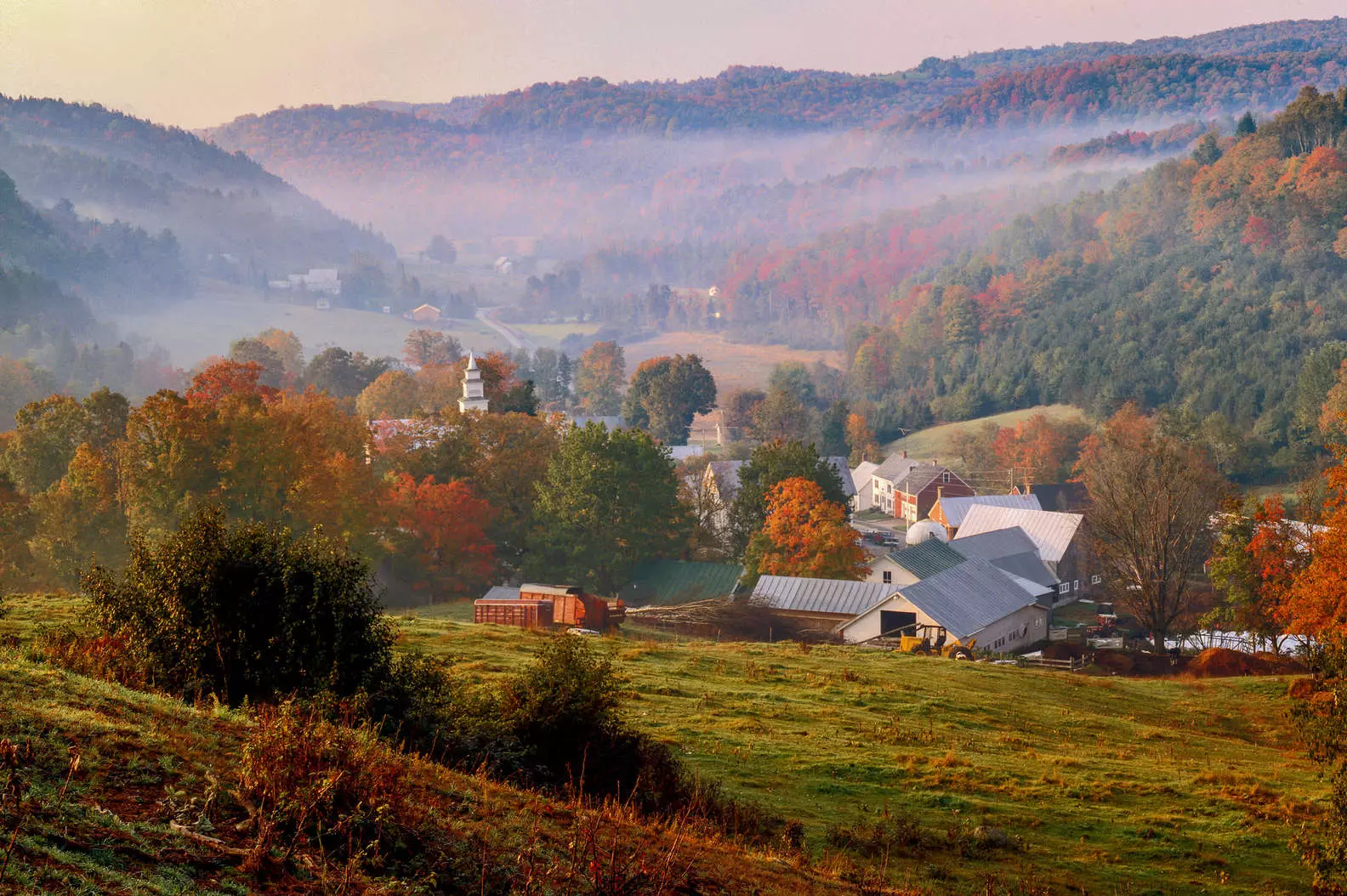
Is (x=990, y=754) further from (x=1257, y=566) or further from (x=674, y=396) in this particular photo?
(x=674, y=396)

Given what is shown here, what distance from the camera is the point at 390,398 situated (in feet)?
301

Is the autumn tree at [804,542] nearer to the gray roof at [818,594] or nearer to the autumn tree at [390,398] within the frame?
the gray roof at [818,594]

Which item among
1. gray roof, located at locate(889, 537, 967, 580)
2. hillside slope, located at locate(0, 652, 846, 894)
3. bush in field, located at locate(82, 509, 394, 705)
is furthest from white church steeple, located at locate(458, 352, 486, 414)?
hillside slope, located at locate(0, 652, 846, 894)

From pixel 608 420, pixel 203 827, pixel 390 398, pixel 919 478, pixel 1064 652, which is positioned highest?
pixel 390 398

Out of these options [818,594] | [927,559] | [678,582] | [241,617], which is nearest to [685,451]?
[678,582]

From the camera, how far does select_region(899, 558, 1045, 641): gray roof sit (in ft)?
132

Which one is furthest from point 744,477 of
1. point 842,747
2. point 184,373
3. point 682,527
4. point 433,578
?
point 184,373

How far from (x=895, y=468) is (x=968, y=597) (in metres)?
52.0

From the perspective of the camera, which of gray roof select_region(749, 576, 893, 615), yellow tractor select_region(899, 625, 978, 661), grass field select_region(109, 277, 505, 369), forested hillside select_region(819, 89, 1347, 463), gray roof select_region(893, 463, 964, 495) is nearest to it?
yellow tractor select_region(899, 625, 978, 661)

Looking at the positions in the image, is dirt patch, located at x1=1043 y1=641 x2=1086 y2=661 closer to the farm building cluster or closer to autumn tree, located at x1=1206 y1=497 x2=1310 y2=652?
the farm building cluster

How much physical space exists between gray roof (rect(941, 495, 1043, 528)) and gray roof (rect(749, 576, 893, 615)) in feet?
89.0

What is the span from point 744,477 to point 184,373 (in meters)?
83.4

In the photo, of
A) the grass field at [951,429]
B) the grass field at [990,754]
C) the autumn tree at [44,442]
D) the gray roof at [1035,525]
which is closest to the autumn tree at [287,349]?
the grass field at [951,429]

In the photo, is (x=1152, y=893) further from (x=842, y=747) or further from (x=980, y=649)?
(x=980, y=649)
